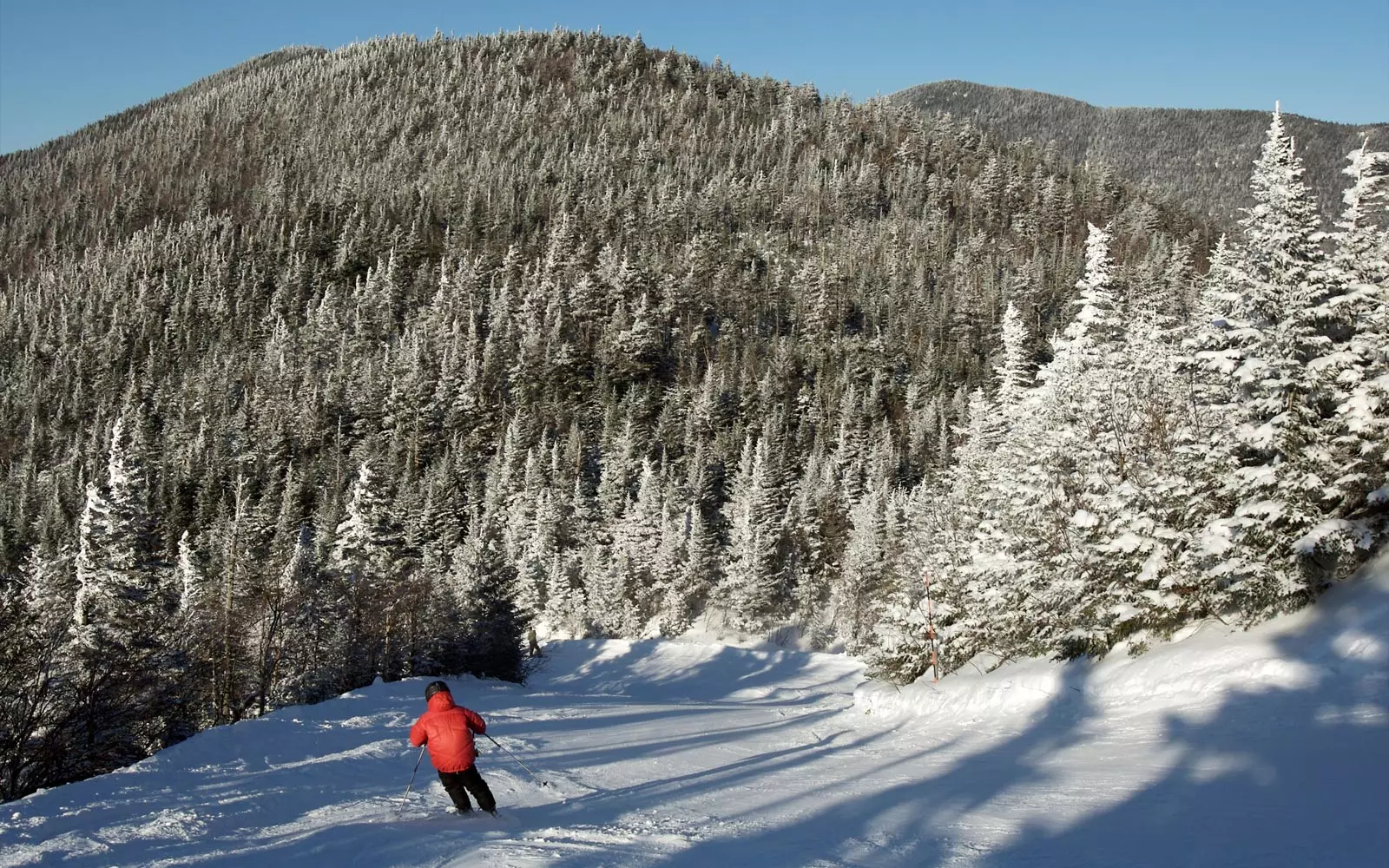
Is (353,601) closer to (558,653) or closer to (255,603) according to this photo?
(255,603)

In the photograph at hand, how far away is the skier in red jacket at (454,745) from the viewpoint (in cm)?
839

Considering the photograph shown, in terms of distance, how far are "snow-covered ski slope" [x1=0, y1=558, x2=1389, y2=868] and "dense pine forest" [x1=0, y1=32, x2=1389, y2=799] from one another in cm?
211

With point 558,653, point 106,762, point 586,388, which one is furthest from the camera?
point 586,388

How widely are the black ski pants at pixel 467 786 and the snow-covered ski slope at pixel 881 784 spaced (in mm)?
276

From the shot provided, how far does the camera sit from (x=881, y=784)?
1034 centimetres

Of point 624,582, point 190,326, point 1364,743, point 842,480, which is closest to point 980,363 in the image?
point 842,480

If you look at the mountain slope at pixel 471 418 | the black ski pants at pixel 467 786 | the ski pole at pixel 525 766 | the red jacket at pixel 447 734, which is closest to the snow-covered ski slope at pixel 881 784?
the ski pole at pixel 525 766

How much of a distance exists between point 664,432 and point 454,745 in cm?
9357

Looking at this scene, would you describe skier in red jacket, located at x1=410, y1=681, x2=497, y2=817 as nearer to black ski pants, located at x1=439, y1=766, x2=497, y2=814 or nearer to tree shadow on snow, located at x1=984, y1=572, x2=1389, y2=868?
black ski pants, located at x1=439, y1=766, x2=497, y2=814

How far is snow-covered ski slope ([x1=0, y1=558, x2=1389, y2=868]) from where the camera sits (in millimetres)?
7066

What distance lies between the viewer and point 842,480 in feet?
265

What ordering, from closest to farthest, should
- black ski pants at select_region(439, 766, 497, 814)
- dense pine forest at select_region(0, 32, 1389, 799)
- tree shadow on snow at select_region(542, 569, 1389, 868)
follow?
1. tree shadow on snow at select_region(542, 569, 1389, 868)
2. black ski pants at select_region(439, 766, 497, 814)
3. dense pine forest at select_region(0, 32, 1389, 799)

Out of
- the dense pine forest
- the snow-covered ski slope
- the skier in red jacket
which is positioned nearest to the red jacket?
the skier in red jacket

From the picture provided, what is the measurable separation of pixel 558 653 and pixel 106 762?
26.8 metres
